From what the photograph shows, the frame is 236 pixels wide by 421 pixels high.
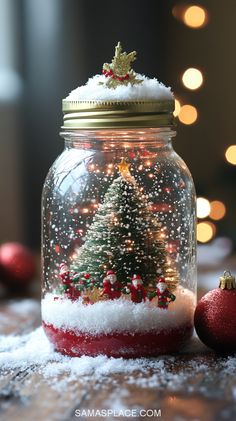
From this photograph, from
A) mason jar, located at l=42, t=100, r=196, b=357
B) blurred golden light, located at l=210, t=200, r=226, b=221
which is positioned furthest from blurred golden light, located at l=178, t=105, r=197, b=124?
mason jar, located at l=42, t=100, r=196, b=357

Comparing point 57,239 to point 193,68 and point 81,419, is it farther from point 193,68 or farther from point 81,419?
point 193,68

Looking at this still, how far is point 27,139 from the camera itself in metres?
2.61

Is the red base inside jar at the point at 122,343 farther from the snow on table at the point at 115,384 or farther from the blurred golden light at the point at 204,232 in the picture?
the blurred golden light at the point at 204,232

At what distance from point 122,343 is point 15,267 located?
674mm

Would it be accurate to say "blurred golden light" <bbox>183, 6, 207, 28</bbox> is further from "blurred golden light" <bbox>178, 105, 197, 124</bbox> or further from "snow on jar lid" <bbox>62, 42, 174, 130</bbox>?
"snow on jar lid" <bbox>62, 42, 174, 130</bbox>

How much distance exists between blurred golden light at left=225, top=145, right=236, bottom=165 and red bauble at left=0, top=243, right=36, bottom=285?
881 mm

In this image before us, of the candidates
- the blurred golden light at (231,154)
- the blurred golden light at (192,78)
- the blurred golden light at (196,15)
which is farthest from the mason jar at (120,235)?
the blurred golden light at (196,15)

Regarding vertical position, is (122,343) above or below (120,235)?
below

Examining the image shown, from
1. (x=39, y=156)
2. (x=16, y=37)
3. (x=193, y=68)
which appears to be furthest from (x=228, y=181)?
(x=16, y=37)

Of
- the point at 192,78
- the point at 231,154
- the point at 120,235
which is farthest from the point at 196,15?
the point at 120,235

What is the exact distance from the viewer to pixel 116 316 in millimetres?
1048

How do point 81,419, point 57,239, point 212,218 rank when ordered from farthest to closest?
point 212,218 → point 57,239 → point 81,419

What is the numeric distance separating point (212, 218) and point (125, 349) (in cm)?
137

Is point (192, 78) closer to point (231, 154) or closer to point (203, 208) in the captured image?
point (231, 154)
